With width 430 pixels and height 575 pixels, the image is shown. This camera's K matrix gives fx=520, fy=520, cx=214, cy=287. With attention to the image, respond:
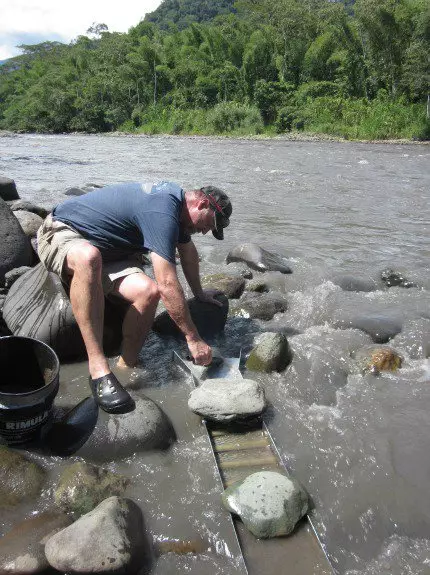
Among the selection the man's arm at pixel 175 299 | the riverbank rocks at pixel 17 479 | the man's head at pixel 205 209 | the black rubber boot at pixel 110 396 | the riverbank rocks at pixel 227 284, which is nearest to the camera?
the riverbank rocks at pixel 17 479

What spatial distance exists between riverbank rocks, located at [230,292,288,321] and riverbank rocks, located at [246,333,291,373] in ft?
3.07

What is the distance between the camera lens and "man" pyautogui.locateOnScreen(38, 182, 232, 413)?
3.22 m

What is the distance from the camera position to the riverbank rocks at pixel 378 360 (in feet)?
12.7

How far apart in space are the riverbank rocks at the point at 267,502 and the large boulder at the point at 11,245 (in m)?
3.32

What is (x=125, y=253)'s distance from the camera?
372cm

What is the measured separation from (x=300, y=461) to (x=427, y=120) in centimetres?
3696

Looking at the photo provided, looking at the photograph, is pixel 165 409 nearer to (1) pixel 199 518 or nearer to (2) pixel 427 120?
(1) pixel 199 518

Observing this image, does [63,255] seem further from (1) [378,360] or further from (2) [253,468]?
(1) [378,360]

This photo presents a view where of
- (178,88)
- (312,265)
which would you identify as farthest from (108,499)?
(178,88)

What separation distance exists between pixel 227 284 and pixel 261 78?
5432 centimetres

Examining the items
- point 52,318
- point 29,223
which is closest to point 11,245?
point 29,223

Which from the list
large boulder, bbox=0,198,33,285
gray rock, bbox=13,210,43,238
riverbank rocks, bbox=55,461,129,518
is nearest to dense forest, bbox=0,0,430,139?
gray rock, bbox=13,210,43,238

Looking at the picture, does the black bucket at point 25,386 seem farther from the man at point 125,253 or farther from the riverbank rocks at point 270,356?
the riverbank rocks at point 270,356

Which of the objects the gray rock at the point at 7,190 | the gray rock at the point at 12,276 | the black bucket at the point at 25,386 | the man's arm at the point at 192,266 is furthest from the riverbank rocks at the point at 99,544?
the gray rock at the point at 7,190
